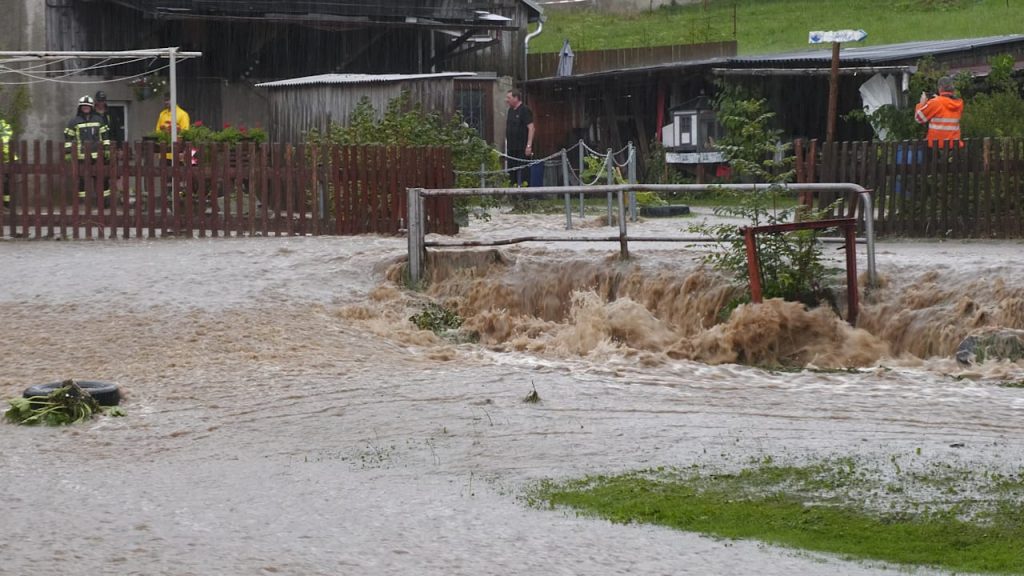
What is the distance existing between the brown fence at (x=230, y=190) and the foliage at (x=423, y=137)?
129cm

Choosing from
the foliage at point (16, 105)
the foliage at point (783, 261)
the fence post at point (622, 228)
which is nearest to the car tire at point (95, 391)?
the foliage at point (783, 261)

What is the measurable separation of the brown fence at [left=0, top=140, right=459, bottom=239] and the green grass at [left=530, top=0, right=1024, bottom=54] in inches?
1271

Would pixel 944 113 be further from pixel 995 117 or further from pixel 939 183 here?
pixel 939 183

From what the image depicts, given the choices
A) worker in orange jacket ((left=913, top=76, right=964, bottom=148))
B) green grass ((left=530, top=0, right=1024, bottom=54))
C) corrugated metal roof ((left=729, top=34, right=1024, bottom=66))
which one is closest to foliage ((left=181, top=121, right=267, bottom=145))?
worker in orange jacket ((left=913, top=76, right=964, bottom=148))

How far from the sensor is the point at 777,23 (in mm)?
59594

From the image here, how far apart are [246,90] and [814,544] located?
87.7 ft

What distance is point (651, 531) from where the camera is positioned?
23.4ft

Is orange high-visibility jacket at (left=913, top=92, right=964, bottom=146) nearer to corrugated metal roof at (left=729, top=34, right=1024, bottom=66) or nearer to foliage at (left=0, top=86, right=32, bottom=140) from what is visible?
corrugated metal roof at (left=729, top=34, right=1024, bottom=66)

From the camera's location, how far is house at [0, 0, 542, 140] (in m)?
29.7

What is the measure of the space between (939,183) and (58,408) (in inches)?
461

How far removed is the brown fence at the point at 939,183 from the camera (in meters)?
18.0

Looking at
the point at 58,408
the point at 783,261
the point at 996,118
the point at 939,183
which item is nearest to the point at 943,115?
the point at 996,118

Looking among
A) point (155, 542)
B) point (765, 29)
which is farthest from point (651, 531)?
point (765, 29)

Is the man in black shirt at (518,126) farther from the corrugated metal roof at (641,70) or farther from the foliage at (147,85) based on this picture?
the foliage at (147,85)
